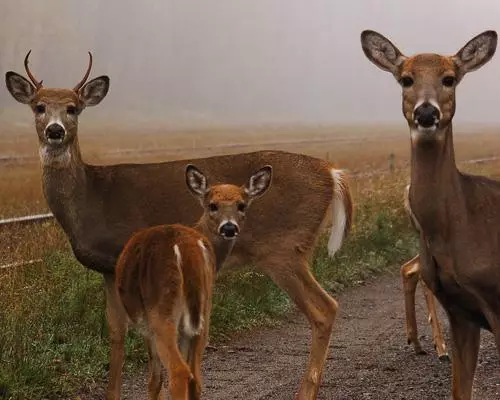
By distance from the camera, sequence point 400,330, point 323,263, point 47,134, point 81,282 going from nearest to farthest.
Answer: point 47,134 → point 81,282 → point 400,330 → point 323,263

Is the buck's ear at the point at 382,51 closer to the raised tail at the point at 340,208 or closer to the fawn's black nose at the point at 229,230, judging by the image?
the fawn's black nose at the point at 229,230

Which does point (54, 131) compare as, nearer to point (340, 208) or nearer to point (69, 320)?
point (69, 320)

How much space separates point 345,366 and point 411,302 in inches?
48.3

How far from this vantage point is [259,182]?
867cm

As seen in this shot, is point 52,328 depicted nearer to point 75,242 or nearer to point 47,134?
point 75,242

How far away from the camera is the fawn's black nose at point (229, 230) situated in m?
7.86

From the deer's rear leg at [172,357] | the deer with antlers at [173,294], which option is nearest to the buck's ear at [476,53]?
the deer with antlers at [173,294]

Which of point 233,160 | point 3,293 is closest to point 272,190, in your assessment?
point 233,160

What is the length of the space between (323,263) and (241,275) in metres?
2.17

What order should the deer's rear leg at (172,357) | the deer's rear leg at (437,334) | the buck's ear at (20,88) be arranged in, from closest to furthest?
1. the deer's rear leg at (172,357)
2. the buck's ear at (20,88)
3. the deer's rear leg at (437,334)

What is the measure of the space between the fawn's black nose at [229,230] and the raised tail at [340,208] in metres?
1.63

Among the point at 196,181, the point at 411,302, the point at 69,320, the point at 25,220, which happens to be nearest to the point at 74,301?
the point at 69,320

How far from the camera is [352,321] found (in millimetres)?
12023

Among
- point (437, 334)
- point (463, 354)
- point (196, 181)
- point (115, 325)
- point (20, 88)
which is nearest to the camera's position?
point (463, 354)
